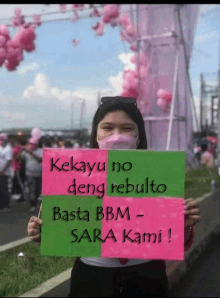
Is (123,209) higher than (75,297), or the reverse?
(123,209)

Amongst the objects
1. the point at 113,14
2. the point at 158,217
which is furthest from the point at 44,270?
the point at 113,14

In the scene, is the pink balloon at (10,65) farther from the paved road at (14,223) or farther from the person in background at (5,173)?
the paved road at (14,223)

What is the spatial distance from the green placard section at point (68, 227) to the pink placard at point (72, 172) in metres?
0.04

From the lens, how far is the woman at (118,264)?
2.31m

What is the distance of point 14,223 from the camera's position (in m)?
8.65

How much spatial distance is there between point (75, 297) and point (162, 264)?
41 centimetres

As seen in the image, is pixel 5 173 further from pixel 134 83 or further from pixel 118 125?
pixel 118 125

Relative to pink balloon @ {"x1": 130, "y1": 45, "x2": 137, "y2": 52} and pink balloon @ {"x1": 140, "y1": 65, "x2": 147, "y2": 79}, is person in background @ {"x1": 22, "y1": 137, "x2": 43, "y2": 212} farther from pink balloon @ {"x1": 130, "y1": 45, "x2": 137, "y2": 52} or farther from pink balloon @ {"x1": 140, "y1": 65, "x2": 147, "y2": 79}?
→ pink balloon @ {"x1": 130, "y1": 45, "x2": 137, "y2": 52}

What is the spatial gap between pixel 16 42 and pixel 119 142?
8.15m

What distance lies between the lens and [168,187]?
7.57 feet

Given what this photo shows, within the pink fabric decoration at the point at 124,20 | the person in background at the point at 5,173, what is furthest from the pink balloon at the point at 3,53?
the pink fabric decoration at the point at 124,20

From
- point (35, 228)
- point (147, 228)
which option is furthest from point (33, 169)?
point (147, 228)

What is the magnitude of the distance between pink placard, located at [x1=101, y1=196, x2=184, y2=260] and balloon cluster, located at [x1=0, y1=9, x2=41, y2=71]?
7362 mm

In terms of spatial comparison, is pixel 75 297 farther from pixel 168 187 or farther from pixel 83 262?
pixel 168 187
